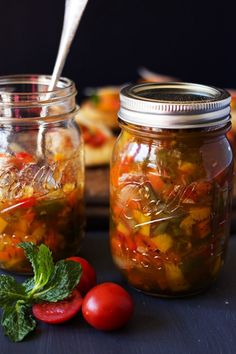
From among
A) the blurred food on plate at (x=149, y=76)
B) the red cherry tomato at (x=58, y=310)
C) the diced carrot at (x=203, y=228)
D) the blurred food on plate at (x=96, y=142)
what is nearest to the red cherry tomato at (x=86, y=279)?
the red cherry tomato at (x=58, y=310)

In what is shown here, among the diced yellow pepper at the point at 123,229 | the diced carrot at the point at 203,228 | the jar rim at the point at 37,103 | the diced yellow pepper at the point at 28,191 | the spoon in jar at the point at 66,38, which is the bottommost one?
the diced yellow pepper at the point at 123,229

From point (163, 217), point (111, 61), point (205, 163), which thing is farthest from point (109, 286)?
point (111, 61)

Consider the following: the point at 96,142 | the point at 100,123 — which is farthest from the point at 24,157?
the point at 100,123

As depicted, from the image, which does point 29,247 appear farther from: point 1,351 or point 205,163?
point 205,163

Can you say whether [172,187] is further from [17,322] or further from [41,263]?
[17,322]

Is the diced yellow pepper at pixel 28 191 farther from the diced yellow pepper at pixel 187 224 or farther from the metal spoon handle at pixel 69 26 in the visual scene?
the diced yellow pepper at pixel 187 224

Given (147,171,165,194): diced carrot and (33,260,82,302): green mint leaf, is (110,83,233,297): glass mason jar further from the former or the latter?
(33,260,82,302): green mint leaf

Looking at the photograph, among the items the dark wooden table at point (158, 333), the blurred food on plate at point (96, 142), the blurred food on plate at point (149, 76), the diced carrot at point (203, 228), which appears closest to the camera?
the dark wooden table at point (158, 333)

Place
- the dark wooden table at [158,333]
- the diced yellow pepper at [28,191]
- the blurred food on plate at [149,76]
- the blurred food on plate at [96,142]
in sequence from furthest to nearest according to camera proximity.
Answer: the blurred food on plate at [149,76] < the blurred food on plate at [96,142] < the diced yellow pepper at [28,191] < the dark wooden table at [158,333]
